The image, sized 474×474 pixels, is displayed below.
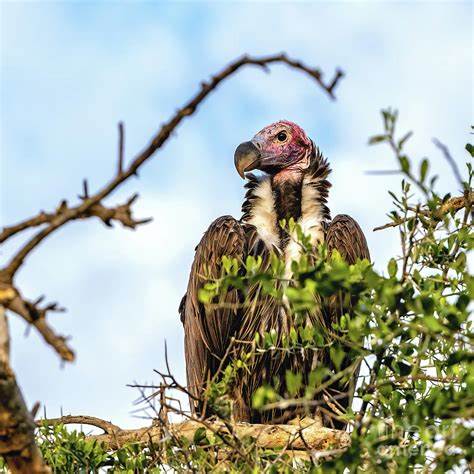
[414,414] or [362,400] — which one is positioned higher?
[362,400]

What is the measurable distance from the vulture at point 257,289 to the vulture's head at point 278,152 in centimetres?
2

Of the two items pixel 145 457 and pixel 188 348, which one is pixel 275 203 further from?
pixel 145 457

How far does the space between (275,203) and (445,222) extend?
3107 millimetres

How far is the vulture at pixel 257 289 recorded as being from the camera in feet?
20.8

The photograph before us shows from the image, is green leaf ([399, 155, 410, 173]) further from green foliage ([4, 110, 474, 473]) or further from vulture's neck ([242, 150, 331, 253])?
vulture's neck ([242, 150, 331, 253])

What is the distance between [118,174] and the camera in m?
2.89

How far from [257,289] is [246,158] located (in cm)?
152

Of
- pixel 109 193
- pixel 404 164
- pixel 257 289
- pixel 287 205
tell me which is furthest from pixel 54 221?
pixel 287 205

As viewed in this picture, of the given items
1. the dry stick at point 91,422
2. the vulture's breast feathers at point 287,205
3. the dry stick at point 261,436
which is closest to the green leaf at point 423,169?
the dry stick at point 261,436

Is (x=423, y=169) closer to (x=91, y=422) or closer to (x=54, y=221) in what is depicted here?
(x=54, y=221)

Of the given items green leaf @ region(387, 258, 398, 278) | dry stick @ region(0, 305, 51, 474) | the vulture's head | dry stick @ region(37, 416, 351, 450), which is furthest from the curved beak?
dry stick @ region(0, 305, 51, 474)

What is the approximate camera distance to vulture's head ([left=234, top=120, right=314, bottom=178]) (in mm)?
7281

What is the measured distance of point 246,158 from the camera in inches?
285

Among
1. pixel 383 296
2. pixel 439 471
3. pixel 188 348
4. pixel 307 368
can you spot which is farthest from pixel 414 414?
pixel 188 348
